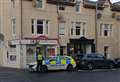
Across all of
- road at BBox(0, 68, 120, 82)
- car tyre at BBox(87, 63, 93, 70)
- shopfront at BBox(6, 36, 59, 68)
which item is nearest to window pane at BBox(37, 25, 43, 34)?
shopfront at BBox(6, 36, 59, 68)

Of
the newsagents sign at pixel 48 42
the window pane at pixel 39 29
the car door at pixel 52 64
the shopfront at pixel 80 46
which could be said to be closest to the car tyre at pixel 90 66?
the car door at pixel 52 64

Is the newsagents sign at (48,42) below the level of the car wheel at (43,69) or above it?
above

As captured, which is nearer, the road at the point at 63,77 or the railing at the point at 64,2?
the road at the point at 63,77

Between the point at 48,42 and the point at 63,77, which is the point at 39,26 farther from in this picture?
the point at 63,77

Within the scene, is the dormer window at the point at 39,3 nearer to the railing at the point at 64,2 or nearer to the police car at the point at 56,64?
the railing at the point at 64,2

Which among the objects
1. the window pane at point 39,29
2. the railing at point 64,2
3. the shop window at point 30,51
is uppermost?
the railing at point 64,2

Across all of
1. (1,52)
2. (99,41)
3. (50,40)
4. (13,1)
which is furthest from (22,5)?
(99,41)

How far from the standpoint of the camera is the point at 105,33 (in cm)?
4784

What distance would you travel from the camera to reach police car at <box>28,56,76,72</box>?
3204cm

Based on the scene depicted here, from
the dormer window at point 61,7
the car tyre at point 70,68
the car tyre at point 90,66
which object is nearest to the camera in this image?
the car tyre at point 70,68

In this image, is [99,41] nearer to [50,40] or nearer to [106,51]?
[106,51]

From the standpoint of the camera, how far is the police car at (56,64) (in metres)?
32.0

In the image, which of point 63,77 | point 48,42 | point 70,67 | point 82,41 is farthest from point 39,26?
point 63,77

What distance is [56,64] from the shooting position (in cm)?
3269
